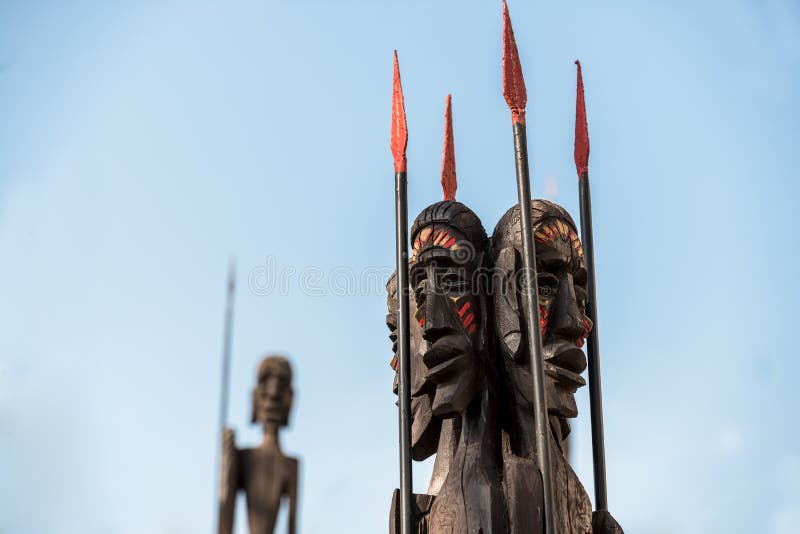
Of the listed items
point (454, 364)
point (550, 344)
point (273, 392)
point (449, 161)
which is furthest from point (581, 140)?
point (273, 392)

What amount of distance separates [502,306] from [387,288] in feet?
4.91

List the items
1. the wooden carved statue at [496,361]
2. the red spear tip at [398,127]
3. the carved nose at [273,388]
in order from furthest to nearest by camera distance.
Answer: the red spear tip at [398,127] < the wooden carved statue at [496,361] < the carved nose at [273,388]

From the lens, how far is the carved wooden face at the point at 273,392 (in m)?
6.28

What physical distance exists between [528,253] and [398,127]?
1777 mm

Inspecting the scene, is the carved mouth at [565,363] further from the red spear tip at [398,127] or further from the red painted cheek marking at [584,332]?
the red spear tip at [398,127]

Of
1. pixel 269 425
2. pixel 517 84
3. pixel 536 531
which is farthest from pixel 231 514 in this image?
pixel 517 84

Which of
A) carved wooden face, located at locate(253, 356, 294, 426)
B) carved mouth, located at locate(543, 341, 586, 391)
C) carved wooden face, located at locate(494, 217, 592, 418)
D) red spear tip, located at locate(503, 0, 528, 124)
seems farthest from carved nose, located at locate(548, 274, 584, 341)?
carved wooden face, located at locate(253, 356, 294, 426)

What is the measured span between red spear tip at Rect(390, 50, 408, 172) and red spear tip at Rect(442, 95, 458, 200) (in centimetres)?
137

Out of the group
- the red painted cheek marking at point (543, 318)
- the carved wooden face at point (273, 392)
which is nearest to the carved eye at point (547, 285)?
the red painted cheek marking at point (543, 318)

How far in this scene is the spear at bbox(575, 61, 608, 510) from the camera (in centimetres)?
1095

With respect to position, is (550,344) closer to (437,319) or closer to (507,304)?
(507,304)

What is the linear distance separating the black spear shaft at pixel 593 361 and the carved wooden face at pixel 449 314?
1.25 meters

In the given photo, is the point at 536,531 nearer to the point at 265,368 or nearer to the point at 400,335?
the point at 400,335

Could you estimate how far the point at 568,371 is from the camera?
1017 cm
